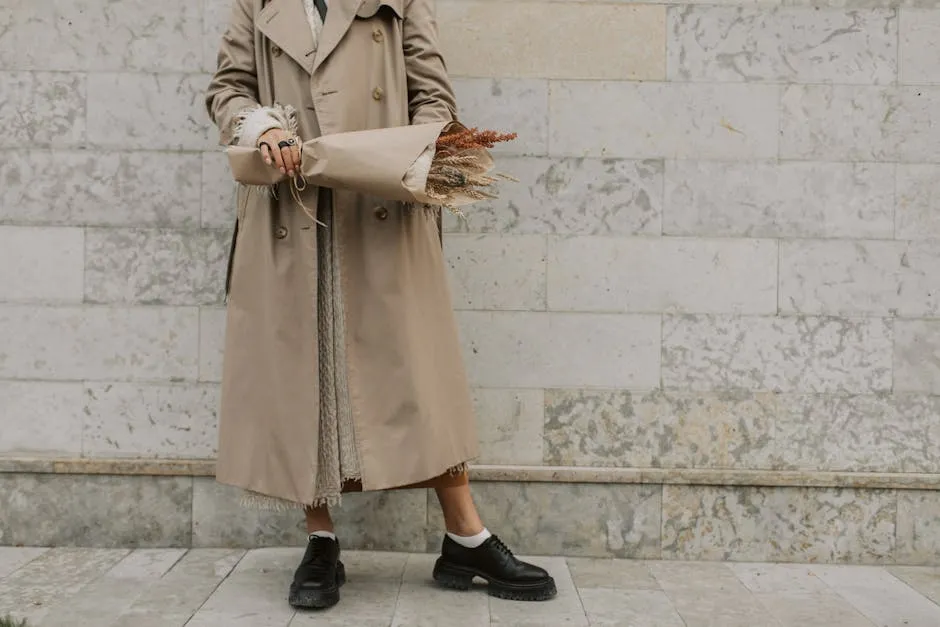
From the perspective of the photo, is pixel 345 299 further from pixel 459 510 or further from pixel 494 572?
pixel 494 572

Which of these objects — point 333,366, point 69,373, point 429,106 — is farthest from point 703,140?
point 69,373

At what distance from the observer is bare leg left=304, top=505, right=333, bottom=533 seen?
146 inches

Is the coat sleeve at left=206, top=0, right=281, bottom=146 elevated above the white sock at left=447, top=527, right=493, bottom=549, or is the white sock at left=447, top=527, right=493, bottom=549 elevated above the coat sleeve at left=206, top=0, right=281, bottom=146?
the coat sleeve at left=206, top=0, right=281, bottom=146

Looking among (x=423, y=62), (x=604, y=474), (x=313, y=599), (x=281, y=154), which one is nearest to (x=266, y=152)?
(x=281, y=154)

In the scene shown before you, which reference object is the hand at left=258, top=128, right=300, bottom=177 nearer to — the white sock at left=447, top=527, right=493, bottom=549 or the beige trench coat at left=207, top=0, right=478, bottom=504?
the beige trench coat at left=207, top=0, right=478, bottom=504

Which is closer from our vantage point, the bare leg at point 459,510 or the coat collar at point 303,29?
the coat collar at point 303,29

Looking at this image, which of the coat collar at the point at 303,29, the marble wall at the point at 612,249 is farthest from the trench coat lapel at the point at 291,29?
the marble wall at the point at 612,249

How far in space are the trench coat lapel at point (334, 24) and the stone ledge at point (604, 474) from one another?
68.4 inches

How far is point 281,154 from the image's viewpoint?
10.6 ft

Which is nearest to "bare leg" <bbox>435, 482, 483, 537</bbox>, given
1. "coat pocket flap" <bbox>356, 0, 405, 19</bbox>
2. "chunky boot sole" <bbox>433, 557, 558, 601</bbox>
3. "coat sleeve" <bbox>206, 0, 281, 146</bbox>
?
"chunky boot sole" <bbox>433, 557, 558, 601</bbox>

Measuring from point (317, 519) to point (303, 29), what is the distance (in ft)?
5.74

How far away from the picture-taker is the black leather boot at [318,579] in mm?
3389

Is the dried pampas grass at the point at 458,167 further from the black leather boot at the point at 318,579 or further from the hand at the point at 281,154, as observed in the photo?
the black leather boot at the point at 318,579

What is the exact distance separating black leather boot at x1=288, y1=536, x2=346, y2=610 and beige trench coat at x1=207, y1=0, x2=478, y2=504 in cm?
26
